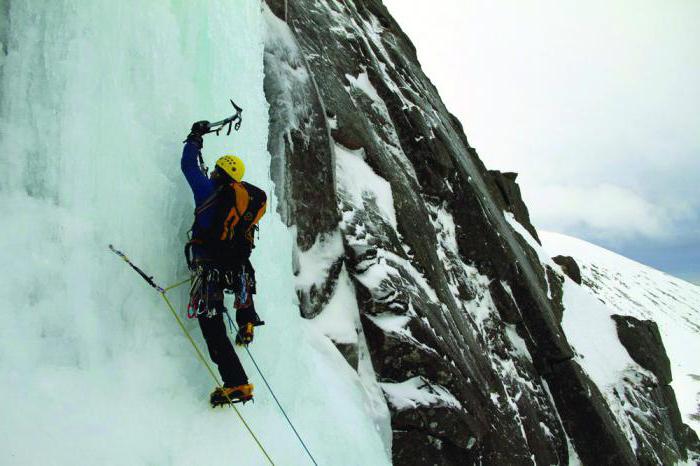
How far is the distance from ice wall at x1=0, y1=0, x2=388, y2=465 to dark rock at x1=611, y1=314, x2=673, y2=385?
14744 millimetres

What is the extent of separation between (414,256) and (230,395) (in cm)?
600

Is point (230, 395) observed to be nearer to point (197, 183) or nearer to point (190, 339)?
point (190, 339)

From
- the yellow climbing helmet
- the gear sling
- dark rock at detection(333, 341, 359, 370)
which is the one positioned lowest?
dark rock at detection(333, 341, 359, 370)

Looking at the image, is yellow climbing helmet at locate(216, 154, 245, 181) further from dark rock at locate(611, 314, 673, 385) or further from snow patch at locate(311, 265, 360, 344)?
dark rock at locate(611, 314, 673, 385)

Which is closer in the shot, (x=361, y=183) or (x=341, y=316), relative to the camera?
(x=341, y=316)

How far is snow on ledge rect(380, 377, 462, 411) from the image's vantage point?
6820 millimetres

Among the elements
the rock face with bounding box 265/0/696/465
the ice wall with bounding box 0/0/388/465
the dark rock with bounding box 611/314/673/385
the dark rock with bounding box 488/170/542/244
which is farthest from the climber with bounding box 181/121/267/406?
the dark rock with bounding box 611/314/673/385

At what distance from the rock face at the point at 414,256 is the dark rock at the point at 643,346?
104 inches

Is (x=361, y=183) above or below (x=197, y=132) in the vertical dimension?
above

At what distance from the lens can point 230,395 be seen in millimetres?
3617

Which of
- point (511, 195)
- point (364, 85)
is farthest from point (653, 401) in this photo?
point (364, 85)

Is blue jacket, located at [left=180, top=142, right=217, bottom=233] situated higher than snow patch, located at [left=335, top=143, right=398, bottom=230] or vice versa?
snow patch, located at [left=335, top=143, right=398, bottom=230]

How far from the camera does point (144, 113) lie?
156 inches

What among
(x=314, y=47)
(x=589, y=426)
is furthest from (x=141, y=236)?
(x=589, y=426)
